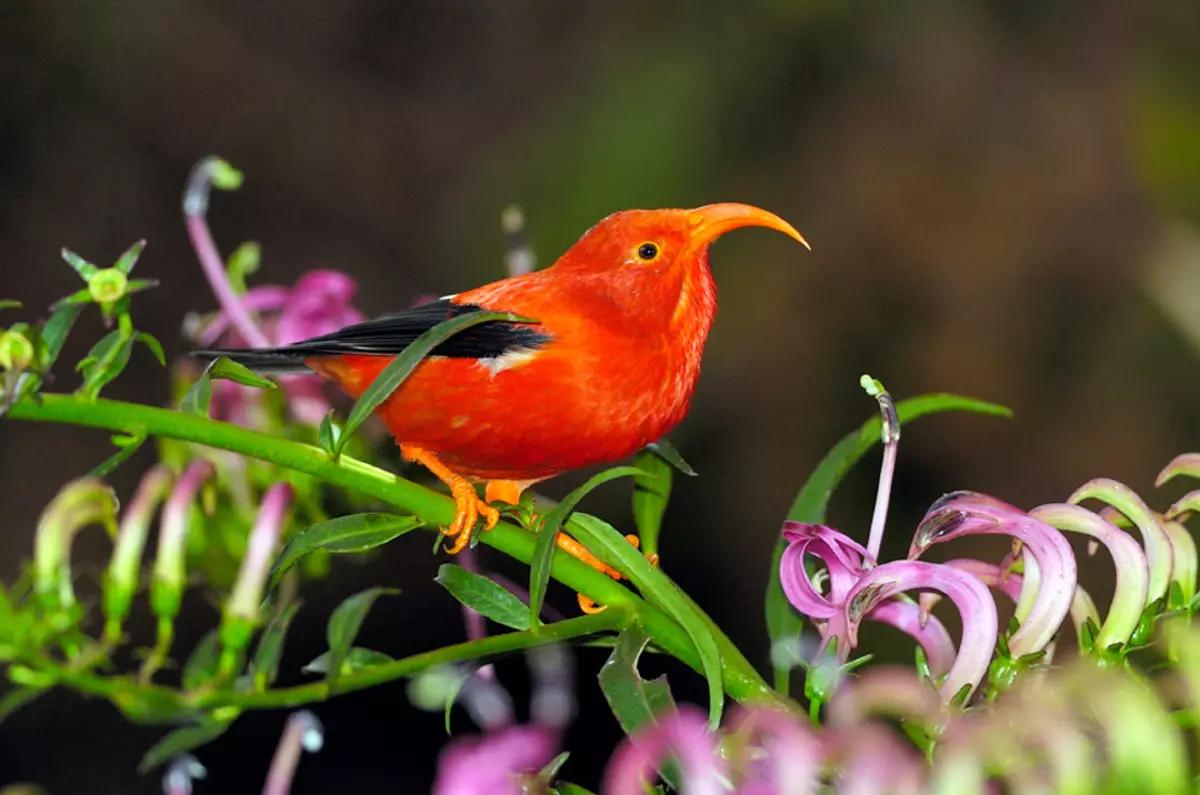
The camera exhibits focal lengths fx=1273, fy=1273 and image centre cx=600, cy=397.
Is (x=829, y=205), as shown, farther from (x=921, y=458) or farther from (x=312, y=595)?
(x=312, y=595)

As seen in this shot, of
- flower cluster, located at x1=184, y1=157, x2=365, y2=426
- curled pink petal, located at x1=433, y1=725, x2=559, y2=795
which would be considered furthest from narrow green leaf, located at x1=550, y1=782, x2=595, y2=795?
flower cluster, located at x1=184, y1=157, x2=365, y2=426

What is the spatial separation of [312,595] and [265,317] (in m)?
0.64

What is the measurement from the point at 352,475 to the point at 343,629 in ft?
0.20

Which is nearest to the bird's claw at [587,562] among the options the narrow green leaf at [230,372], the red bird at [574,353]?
the red bird at [574,353]

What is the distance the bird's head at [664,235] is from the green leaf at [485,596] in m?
0.10

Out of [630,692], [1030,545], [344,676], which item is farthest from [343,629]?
[1030,545]

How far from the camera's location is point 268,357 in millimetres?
438

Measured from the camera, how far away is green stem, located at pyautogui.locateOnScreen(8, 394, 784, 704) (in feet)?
1.26

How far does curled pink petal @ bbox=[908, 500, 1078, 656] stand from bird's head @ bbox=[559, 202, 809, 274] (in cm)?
10

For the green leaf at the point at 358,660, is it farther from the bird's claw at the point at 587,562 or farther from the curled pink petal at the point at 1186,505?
the curled pink petal at the point at 1186,505

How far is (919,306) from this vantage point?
4.54ft

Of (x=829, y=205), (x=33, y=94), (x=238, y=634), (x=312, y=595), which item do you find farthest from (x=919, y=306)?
(x=238, y=634)

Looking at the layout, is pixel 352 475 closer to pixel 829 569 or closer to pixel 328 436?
pixel 328 436

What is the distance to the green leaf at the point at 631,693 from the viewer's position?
0.34 metres
